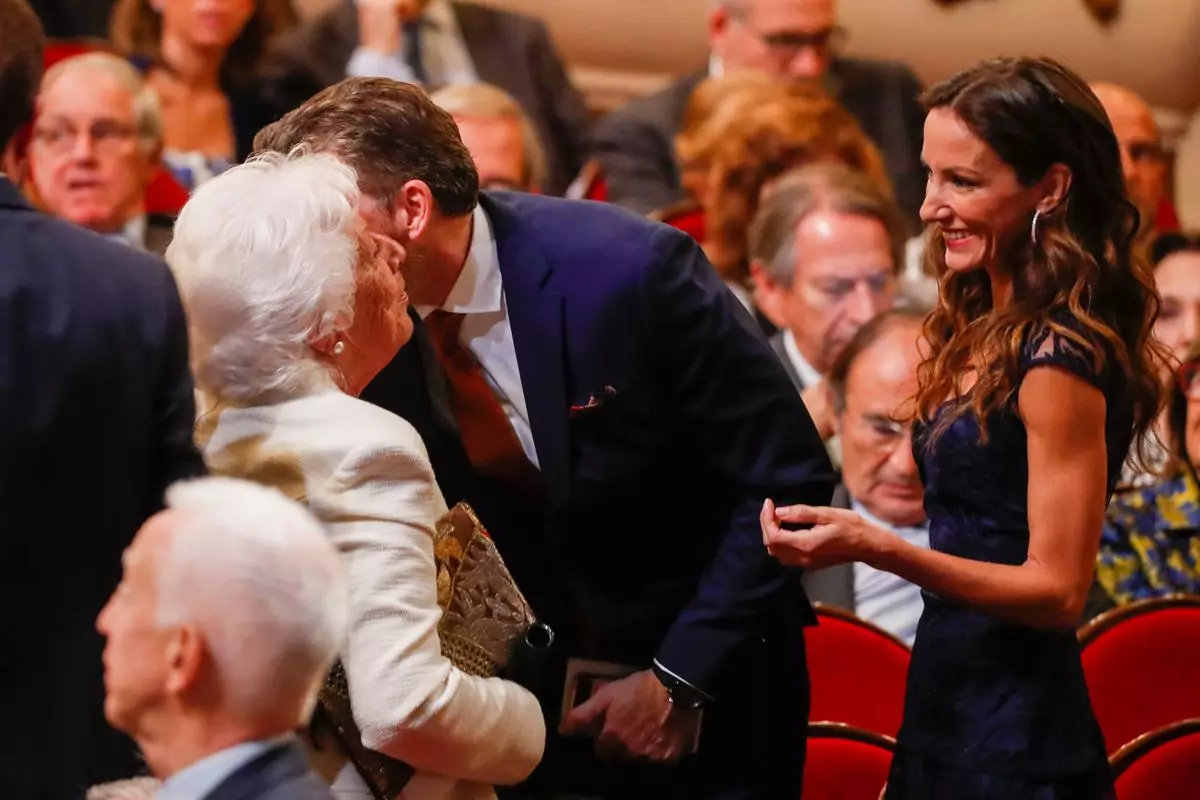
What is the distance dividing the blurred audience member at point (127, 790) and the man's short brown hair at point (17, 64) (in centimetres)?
64

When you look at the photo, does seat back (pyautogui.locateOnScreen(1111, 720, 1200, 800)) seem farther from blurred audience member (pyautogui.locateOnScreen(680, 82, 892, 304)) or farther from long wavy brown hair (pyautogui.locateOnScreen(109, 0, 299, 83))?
long wavy brown hair (pyautogui.locateOnScreen(109, 0, 299, 83))

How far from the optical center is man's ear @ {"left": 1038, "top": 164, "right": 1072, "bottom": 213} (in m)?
2.00

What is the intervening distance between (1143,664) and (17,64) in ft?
6.54

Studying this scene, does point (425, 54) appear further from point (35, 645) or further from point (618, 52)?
point (35, 645)

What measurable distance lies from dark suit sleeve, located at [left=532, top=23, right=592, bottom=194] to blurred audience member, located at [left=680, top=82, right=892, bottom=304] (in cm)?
68

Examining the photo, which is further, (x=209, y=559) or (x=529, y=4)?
(x=529, y=4)

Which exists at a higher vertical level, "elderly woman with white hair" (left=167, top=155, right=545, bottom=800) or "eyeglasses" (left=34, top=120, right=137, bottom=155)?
"elderly woman with white hair" (left=167, top=155, right=545, bottom=800)

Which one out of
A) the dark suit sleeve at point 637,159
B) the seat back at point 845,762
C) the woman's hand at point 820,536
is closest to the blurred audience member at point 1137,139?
the dark suit sleeve at point 637,159

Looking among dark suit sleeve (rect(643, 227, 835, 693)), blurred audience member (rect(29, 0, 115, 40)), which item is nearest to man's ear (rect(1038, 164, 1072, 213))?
dark suit sleeve (rect(643, 227, 835, 693))

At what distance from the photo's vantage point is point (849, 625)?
2797 mm

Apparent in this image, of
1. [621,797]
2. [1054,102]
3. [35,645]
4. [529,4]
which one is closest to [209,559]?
[35,645]

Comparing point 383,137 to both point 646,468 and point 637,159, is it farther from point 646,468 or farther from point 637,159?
point 637,159

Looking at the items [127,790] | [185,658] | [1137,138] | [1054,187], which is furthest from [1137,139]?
[185,658]

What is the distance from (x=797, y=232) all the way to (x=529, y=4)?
2156 mm
